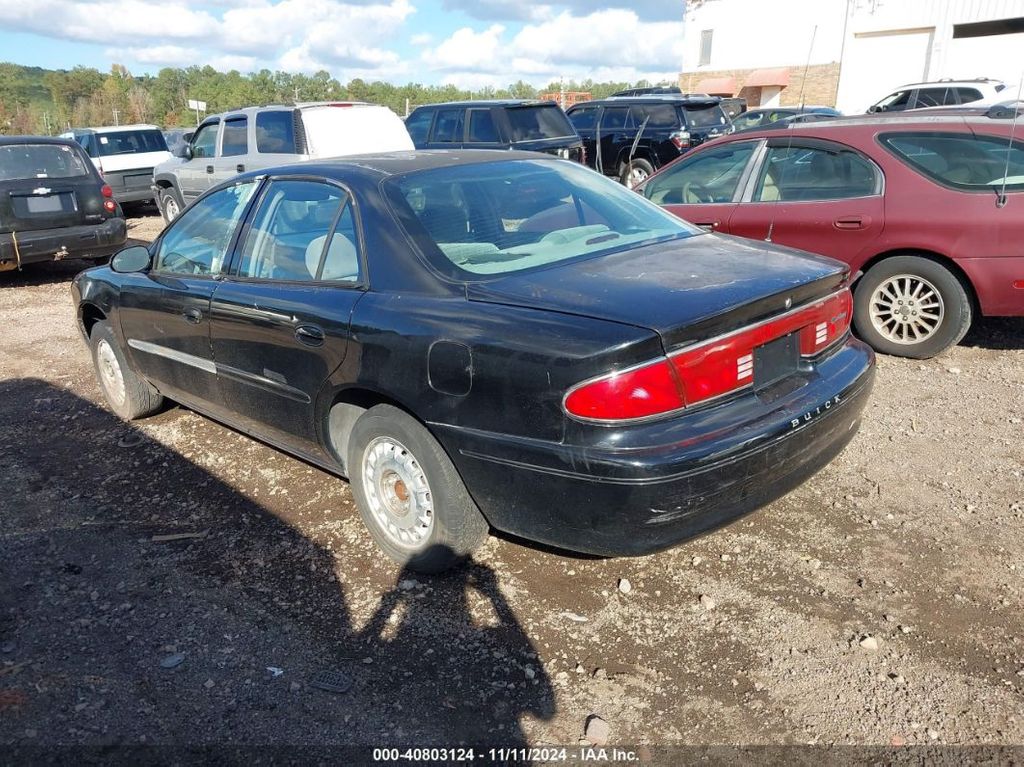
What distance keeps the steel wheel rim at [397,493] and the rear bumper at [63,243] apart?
7.69 metres

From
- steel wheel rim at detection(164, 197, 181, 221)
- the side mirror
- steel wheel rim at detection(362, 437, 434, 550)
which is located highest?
the side mirror

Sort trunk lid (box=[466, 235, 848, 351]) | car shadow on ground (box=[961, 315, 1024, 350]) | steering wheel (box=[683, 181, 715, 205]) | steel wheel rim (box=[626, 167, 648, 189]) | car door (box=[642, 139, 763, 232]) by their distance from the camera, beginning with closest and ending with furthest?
trunk lid (box=[466, 235, 848, 351]) → car shadow on ground (box=[961, 315, 1024, 350]) → car door (box=[642, 139, 763, 232]) → steering wheel (box=[683, 181, 715, 205]) → steel wheel rim (box=[626, 167, 648, 189])

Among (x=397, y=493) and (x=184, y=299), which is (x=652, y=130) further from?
(x=397, y=493)

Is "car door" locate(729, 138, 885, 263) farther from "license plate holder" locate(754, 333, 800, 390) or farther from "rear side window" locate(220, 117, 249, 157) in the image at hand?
"rear side window" locate(220, 117, 249, 157)

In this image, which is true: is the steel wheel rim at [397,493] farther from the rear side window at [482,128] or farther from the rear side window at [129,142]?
the rear side window at [129,142]

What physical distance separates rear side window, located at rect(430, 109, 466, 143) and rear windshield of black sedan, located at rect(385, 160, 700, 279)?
29.5 ft

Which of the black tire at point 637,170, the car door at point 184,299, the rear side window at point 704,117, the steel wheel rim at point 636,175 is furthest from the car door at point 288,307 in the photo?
the rear side window at point 704,117

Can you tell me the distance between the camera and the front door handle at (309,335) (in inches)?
132

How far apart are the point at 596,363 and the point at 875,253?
12.9 feet

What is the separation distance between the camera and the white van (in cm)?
1591

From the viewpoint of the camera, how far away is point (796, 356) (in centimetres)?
304

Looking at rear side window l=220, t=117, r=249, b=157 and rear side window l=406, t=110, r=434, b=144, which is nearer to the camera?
rear side window l=220, t=117, r=249, b=157

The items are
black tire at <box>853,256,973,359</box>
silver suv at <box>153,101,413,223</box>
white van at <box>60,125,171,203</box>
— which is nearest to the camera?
black tire at <box>853,256,973,359</box>

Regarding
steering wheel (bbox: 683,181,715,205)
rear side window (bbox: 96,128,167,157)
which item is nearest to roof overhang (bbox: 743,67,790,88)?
rear side window (bbox: 96,128,167,157)
